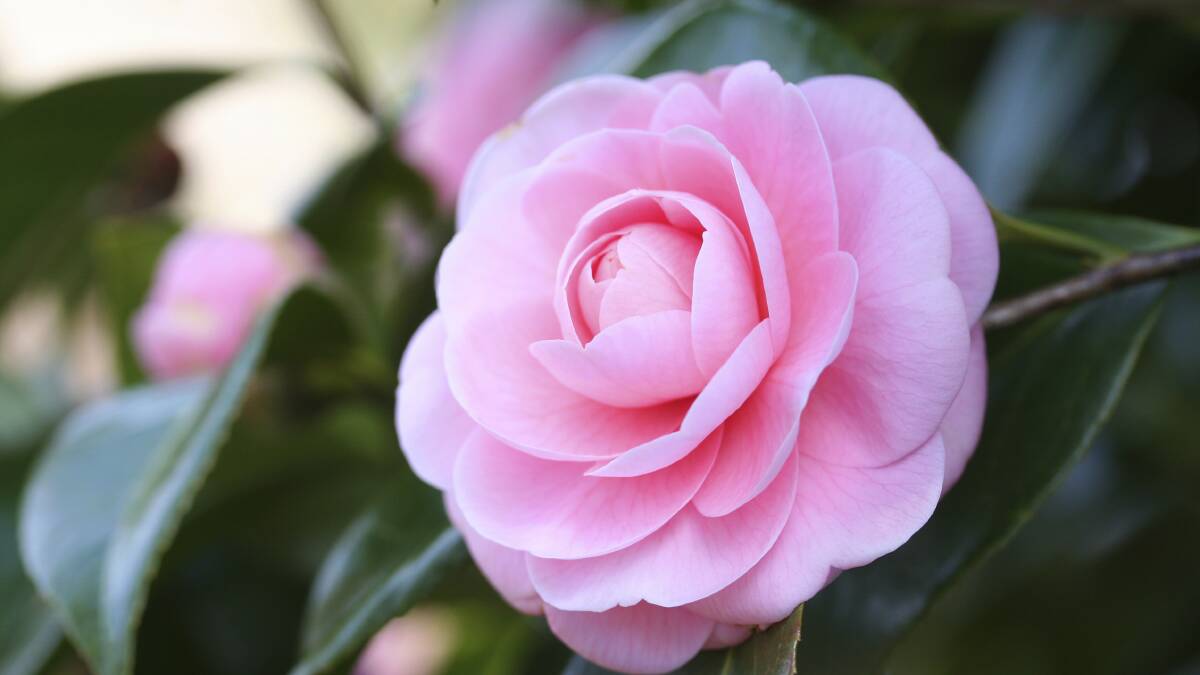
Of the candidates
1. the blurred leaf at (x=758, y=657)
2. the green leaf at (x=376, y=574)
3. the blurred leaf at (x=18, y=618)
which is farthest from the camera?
the blurred leaf at (x=18, y=618)

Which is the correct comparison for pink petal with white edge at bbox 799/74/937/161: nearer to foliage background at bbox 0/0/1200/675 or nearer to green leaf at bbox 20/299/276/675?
foliage background at bbox 0/0/1200/675

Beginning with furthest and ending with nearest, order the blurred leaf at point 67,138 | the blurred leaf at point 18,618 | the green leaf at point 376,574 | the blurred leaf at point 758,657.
A: the blurred leaf at point 67,138 < the blurred leaf at point 18,618 < the green leaf at point 376,574 < the blurred leaf at point 758,657

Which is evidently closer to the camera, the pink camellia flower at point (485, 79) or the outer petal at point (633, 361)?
the outer petal at point (633, 361)

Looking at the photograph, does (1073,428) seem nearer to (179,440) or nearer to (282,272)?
(179,440)

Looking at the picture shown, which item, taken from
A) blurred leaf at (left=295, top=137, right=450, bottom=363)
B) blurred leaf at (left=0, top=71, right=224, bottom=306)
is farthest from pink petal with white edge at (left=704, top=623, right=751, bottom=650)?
blurred leaf at (left=0, top=71, right=224, bottom=306)

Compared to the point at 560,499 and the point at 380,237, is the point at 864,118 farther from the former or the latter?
the point at 380,237

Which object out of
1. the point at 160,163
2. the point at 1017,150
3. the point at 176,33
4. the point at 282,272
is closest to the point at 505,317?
the point at 282,272

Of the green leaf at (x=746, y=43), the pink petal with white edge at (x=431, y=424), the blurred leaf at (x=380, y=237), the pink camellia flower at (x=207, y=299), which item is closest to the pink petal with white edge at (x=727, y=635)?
the pink petal with white edge at (x=431, y=424)

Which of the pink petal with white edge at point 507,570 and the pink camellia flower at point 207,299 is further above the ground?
the pink petal with white edge at point 507,570

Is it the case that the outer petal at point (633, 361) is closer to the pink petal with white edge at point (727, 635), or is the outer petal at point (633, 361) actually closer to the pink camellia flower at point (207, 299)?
the pink petal with white edge at point (727, 635)
